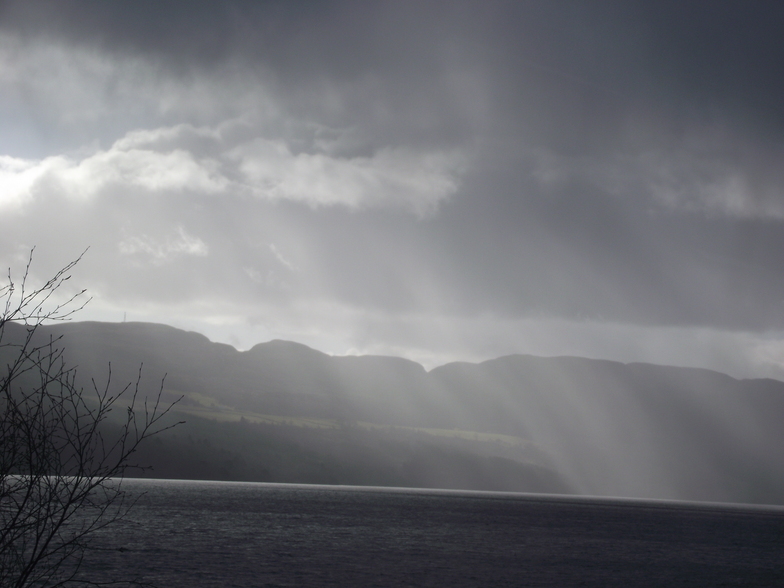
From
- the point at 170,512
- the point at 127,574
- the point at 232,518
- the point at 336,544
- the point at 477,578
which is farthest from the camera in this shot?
the point at 170,512

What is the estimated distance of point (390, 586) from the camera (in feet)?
174

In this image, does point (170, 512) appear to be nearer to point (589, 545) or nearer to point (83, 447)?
point (589, 545)

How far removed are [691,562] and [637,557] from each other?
7504 millimetres

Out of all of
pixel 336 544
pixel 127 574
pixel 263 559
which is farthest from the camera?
pixel 336 544

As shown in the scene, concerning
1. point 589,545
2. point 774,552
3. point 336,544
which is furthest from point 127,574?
point 774,552

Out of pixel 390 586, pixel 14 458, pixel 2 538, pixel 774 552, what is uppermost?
pixel 14 458

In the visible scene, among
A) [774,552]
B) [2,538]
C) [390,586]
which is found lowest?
[774,552]

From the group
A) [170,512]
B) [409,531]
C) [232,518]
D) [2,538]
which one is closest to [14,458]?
[2,538]

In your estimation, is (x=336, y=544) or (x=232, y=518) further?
(x=232, y=518)

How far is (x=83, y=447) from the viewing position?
11.2 meters

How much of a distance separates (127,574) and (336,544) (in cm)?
4038

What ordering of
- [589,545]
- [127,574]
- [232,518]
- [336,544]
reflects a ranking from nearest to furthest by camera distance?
[127,574] → [336,544] → [589,545] → [232,518]

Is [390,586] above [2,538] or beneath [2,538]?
beneath

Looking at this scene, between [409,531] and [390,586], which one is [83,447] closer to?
[390,586]
